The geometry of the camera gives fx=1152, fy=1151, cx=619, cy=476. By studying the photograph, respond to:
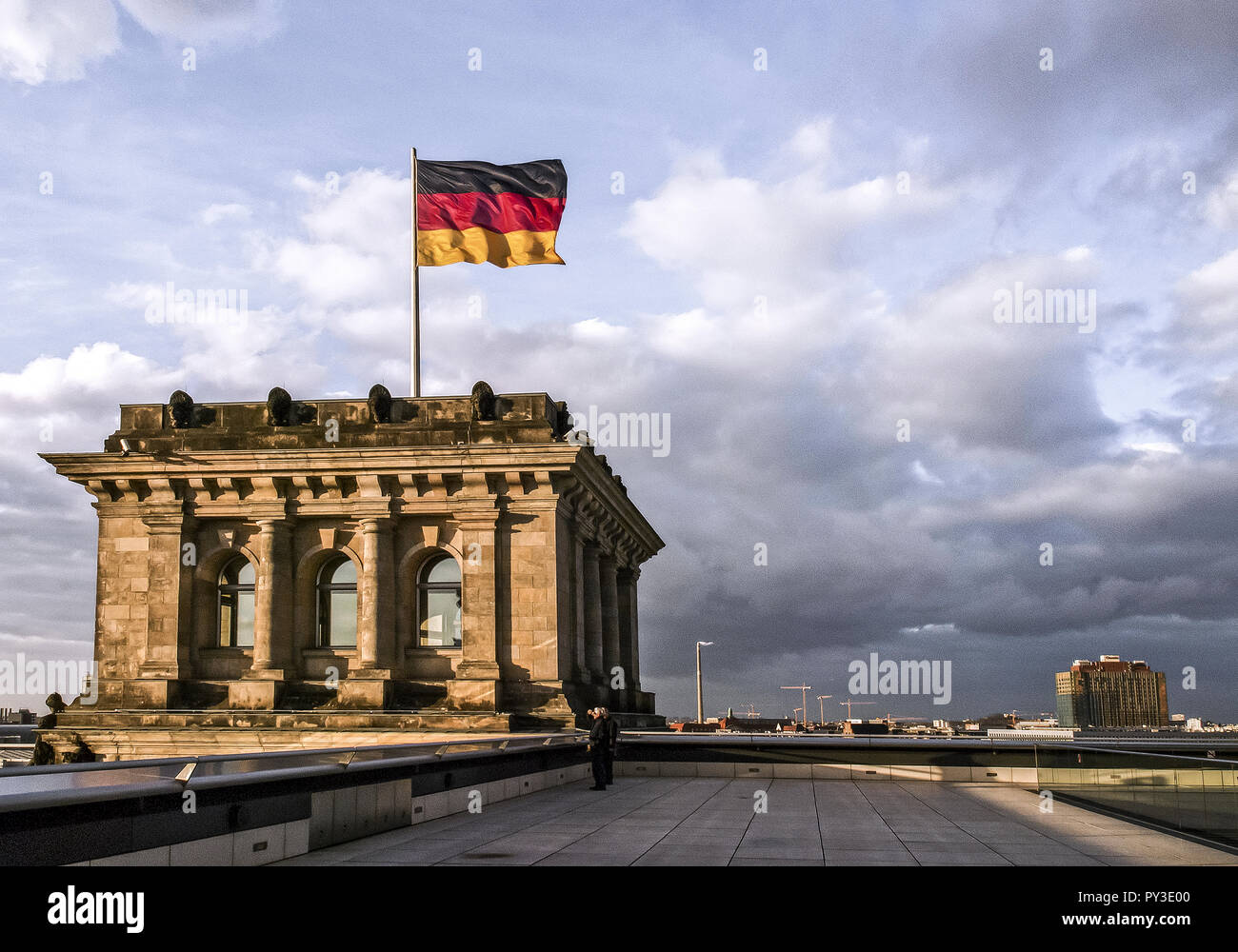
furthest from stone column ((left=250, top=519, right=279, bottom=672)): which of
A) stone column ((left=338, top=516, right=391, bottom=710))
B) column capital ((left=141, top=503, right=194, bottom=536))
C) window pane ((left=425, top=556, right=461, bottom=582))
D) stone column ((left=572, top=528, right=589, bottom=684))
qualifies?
stone column ((left=572, top=528, right=589, bottom=684))

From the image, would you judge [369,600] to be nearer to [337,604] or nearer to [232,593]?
[337,604]

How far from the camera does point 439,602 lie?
3625 centimetres

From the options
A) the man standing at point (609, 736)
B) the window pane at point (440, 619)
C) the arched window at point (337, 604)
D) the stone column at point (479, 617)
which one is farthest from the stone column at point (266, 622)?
the man standing at point (609, 736)

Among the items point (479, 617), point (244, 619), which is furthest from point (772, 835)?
point (244, 619)

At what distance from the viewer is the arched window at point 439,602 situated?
35969 mm

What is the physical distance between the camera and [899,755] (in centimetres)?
2784

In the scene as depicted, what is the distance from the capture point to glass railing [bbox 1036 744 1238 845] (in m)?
14.7

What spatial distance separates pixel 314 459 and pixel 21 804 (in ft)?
87.1

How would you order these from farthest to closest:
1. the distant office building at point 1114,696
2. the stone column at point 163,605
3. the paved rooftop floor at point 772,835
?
1. the distant office building at point 1114,696
2. the stone column at point 163,605
3. the paved rooftop floor at point 772,835

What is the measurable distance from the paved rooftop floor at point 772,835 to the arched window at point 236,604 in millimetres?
17253

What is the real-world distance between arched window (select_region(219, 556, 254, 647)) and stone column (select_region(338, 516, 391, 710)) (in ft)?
13.6

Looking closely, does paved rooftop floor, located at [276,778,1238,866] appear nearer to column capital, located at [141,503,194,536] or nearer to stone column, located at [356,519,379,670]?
stone column, located at [356,519,379,670]

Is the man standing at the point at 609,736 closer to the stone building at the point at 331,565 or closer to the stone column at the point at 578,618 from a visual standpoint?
the stone building at the point at 331,565
